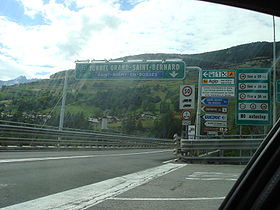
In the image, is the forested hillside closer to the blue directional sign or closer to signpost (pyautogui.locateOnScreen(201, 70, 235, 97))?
signpost (pyautogui.locateOnScreen(201, 70, 235, 97))

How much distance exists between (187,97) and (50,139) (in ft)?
24.7

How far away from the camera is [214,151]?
1303cm

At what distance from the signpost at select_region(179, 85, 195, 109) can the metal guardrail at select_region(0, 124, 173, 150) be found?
6.91 metres

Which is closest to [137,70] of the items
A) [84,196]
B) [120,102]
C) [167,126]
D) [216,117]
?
[120,102]

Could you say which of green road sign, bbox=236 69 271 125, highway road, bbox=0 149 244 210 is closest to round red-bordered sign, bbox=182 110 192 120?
green road sign, bbox=236 69 271 125

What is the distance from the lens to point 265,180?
2.08 m

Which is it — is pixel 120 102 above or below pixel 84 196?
above

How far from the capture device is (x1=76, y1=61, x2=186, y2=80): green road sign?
21.4 metres

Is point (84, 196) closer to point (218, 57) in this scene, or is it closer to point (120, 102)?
point (218, 57)

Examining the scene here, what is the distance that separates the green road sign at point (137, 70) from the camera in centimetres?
2138

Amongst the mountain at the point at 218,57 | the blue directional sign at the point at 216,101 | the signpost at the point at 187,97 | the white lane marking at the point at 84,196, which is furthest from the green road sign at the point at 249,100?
the white lane marking at the point at 84,196

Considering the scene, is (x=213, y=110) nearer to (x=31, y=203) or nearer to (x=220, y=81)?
(x=220, y=81)

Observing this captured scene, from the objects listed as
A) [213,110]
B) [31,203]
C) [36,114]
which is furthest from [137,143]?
[31,203]

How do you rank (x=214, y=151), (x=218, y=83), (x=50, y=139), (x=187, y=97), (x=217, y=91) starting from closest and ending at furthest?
(x=214, y=151)
(x=187, y=97)
(x=50, y=139)
(x=218, y=83)
(x=217, y=91)
